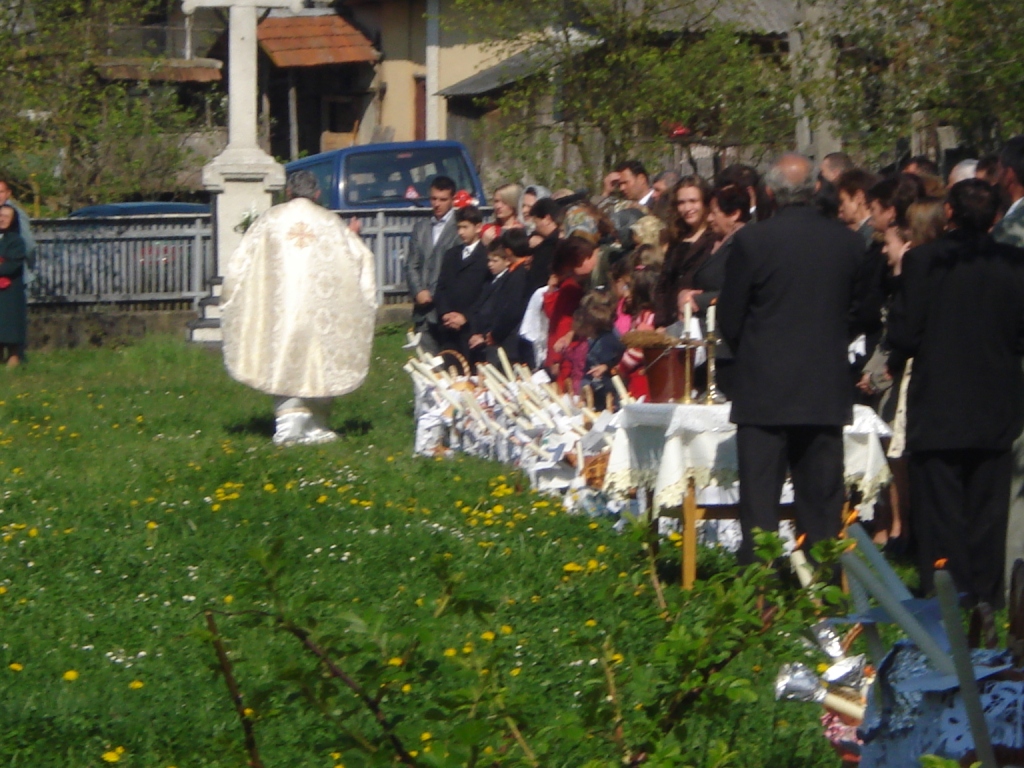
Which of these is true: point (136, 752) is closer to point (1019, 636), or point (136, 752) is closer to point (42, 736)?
point (42, 736)

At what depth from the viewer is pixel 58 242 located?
16.9 meters

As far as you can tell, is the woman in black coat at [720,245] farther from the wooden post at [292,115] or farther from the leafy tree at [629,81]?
the wooden post at [292,115]

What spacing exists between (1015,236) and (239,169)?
11.4 metres

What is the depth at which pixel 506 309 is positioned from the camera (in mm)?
10359

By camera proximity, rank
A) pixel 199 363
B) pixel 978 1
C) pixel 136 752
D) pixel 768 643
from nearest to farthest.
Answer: pixel 768 643 < pixel 136 752 < pixel 978 1 < pixel 199 363

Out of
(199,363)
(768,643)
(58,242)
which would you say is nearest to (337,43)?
(58,242)

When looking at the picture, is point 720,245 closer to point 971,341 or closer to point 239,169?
point 971,341

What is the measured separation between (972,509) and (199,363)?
9.87 m

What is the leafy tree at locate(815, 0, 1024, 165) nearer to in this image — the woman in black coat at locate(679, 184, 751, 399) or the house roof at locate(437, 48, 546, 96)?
the woman in black coat at locate(679, 184, 751, 399)

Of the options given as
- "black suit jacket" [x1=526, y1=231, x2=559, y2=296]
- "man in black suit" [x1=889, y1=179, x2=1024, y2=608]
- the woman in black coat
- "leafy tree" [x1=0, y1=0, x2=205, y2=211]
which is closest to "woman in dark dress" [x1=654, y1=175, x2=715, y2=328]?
the woman in black coat

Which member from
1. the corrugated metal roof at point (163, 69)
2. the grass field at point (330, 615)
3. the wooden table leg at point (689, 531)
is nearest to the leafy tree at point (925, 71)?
the grass field at point (330, 615)

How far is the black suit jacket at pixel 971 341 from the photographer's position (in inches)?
239

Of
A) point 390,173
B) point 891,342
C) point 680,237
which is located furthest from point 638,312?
point 390,173

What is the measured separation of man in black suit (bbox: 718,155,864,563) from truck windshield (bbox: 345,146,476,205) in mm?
12260
